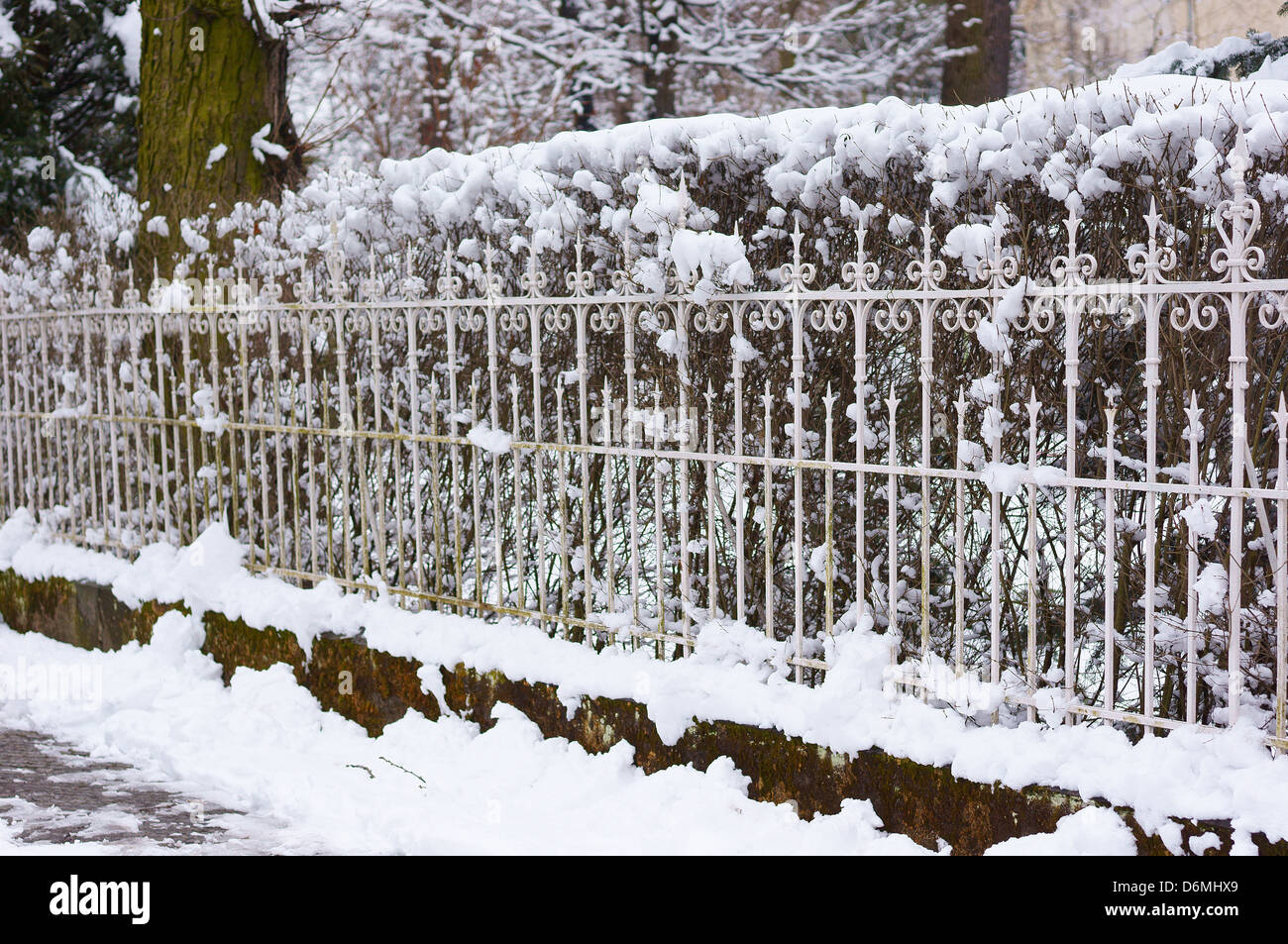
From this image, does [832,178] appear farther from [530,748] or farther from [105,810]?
[105,810]

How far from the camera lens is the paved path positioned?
5.02 m

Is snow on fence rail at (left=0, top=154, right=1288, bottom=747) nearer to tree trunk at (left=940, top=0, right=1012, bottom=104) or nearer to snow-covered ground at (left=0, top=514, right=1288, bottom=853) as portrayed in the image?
snow-covered ground at (left=0, top=514, right=1288, bottom=853)

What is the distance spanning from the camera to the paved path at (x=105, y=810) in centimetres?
502

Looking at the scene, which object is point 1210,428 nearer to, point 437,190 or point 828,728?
point 828,728

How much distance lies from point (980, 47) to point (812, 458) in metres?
13.4

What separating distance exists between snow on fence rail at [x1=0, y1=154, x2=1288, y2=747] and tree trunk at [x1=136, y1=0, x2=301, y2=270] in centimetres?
119

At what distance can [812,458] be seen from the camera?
5.18 metres

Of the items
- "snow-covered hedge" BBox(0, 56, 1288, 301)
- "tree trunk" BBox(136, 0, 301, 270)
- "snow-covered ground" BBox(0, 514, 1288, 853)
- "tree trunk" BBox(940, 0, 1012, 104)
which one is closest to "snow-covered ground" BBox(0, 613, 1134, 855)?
"snow-covered ground" BBox(0, 514, 1288, 853)

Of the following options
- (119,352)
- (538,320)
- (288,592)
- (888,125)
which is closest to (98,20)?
(119,352)

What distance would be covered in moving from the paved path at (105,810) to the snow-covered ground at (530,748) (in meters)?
0.14

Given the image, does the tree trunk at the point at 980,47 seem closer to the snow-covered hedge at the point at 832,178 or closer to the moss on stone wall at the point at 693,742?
the snow-covered hedge at the point at 832,178

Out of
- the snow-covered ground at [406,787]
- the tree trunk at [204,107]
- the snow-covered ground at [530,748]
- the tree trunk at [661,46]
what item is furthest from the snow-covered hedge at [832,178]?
the tree trunk at [661,46]

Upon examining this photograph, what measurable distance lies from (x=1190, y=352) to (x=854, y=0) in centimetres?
1566

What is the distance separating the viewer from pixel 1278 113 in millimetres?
3967
